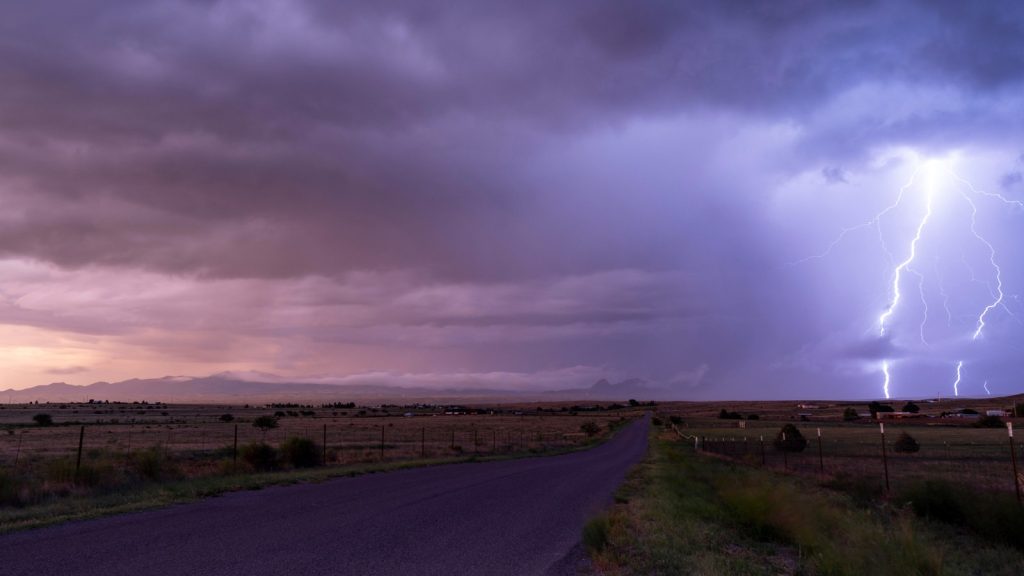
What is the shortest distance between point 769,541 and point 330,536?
9128mm

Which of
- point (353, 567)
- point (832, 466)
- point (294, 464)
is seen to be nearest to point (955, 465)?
point (832, 466)

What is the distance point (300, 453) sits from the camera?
30594mm

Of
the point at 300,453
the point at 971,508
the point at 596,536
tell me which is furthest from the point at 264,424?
the point at 971,508

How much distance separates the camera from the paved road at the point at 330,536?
1086cm

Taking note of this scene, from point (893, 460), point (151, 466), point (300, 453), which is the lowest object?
point (893, 460)

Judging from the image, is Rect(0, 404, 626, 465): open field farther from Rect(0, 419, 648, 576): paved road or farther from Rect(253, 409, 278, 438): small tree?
Rect(0, 419, 648, 576): paved road

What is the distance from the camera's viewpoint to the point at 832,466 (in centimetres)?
3716

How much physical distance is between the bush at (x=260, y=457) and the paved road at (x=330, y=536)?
7.01 metres

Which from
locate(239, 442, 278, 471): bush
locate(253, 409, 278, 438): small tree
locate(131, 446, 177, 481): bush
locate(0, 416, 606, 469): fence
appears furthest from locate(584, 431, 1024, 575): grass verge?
locate(253, 409, 278, 438): small tree

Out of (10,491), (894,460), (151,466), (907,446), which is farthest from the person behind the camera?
(907,446)

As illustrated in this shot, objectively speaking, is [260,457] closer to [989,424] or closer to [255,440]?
[255,440]

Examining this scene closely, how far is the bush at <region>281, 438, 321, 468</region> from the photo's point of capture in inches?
1192

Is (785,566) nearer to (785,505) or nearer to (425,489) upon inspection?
(785,505)

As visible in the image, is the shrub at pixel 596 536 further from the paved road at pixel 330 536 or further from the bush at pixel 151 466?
the bush at pixel 151 466
